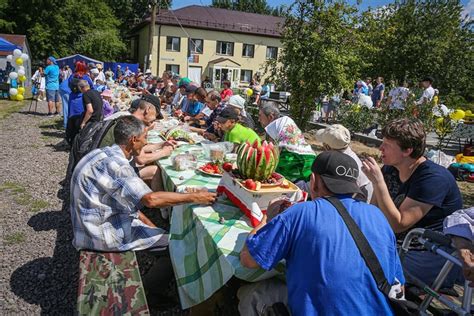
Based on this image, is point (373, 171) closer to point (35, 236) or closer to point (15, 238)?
point (35, 236)

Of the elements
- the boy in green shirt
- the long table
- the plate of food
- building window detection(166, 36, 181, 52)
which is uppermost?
building window detection(166, 36, 181, 52)

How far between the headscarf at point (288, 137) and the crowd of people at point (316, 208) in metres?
0.01

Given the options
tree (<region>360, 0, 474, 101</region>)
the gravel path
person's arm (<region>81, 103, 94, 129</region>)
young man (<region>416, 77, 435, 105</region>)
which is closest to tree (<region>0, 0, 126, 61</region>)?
tree (<region>360, 0, 474, 101</region>)

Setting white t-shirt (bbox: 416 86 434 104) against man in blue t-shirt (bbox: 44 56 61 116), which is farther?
man in blue t-shirt (bbox: 44 56 61 116)

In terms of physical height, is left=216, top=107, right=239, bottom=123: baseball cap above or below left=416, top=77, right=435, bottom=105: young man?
below

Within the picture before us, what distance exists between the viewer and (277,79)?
11.1 m

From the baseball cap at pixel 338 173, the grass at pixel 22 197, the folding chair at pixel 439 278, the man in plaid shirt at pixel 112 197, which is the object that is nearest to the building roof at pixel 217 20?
the grass at pixel 22 197

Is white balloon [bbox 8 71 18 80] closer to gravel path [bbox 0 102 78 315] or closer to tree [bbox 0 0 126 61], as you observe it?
gravel path [bbox 0 102 78 315]

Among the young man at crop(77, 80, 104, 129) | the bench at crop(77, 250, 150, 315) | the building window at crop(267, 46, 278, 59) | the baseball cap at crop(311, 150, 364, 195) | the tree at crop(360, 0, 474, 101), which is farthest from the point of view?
the building window at crop(267, 46, 278, 59)

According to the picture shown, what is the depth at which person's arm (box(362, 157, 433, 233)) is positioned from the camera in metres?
2.53

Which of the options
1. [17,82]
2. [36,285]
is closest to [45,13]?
[17,82]

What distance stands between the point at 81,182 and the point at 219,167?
4.49 feet

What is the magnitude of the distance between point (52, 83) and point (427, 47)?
23.7 meters

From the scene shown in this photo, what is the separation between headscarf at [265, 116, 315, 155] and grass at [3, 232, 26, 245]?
293 centimetres
